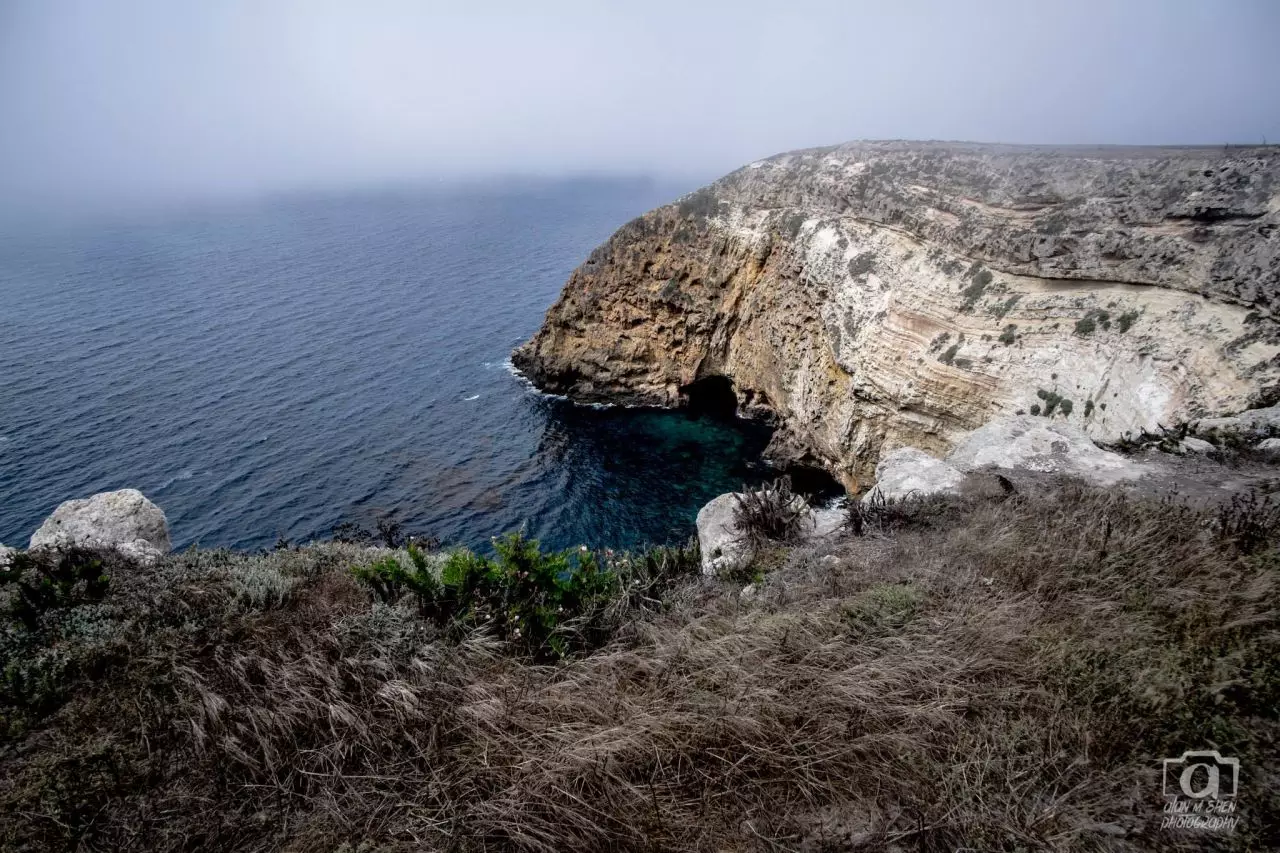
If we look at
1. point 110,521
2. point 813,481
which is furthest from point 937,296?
point 110,521

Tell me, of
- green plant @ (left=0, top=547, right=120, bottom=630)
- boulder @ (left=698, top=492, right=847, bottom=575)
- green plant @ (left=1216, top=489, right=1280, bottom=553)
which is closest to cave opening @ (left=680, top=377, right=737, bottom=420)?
boulder @ (left=698, top=492, right=847, bottom=575)

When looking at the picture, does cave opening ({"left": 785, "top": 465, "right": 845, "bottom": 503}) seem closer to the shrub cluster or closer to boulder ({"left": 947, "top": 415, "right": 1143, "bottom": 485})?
boulder ({"left": 947, "top": 415, "right": 1143, "bottom": 485})

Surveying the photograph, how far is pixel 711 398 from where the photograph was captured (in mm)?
41875

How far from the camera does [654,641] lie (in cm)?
586

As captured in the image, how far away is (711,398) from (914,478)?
96.2 feet

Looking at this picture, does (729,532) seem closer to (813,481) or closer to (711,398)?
(813,481)

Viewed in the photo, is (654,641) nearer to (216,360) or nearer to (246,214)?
(216,360)

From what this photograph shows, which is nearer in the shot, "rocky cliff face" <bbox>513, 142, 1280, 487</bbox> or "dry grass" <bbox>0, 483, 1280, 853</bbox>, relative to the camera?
"dry grass" <bbox>0, 483, 1280, 853</bbox>

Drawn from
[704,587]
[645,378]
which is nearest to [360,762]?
[704,587]

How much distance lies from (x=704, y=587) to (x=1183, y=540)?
516 centimetres

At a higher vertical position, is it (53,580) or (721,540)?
(53,580)
